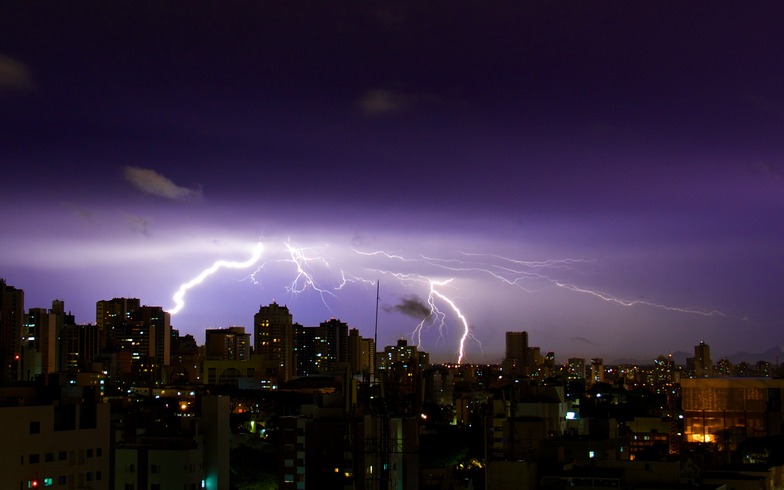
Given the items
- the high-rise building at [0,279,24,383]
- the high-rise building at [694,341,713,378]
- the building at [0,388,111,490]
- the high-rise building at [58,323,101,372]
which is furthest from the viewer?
the high-rise building at [694,341,713,378]

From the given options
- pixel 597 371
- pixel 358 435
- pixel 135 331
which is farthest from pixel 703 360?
pixel 358 435

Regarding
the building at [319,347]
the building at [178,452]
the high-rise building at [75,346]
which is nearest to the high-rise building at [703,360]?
the building at [319,347]

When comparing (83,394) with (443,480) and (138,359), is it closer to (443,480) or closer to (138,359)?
(443,480)

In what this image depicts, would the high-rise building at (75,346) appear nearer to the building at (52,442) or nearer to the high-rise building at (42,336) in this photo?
the high-rise building at (42,336)

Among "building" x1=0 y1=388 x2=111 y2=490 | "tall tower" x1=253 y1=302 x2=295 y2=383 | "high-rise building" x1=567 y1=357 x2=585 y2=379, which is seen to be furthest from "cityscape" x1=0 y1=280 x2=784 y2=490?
"high-rise building" x1=567 y1=357 x2=585 y2=379

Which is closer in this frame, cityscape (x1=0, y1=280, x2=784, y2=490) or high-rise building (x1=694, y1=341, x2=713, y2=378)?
cityscape (x1=0, y1=280, x2=784, y2=490)

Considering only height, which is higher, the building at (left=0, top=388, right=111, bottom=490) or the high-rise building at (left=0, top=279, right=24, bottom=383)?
the high-rise building at (left=0, top=279, right=24, bottom=383)

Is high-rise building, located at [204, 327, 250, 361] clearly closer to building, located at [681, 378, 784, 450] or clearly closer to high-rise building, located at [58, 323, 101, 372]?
high-rise building, located at [58, 323, 101, 372]

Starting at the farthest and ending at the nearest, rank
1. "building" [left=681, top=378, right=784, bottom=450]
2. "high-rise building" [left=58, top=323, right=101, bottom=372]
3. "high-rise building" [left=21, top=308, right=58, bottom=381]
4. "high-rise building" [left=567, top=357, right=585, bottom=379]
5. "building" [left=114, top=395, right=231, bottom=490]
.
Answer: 1. "high-rise building" [left=567, top=357, right=585, bottom=379]
2. "high-rise building" [left=58, top=323, right=101, bottom=372]
3. "high-rise building" [left=21, top=308, right=58, bottom=381]
4. "building" [left=681, top=378, right=784, bottom=450]
5. "building" [left=114, top=395, right=231, bottom=490]
